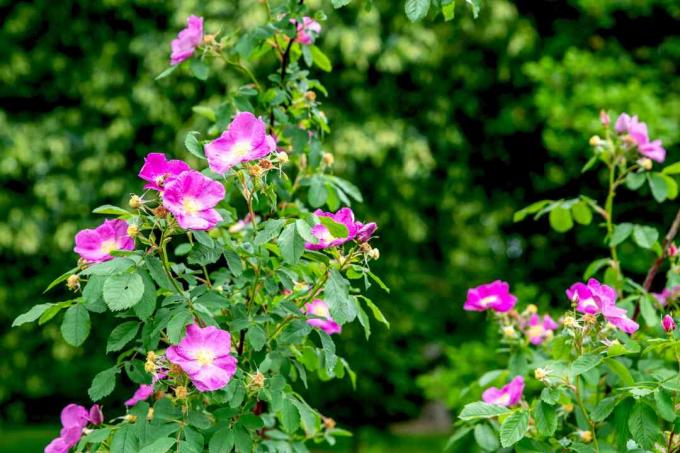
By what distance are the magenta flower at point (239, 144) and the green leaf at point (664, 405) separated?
59 cm

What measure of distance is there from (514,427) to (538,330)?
572 millimetres

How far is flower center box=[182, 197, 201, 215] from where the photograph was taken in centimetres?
101

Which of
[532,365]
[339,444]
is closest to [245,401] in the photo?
[532,365]

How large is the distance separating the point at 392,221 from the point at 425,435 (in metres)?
3.31

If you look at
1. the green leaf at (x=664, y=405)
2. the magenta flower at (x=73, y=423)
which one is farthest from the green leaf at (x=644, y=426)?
the magenta flower at (x=73, y=423)

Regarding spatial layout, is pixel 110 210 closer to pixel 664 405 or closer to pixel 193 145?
pixel 193 145

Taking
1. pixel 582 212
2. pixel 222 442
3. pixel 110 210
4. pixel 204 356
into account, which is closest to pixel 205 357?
pixel 204 356

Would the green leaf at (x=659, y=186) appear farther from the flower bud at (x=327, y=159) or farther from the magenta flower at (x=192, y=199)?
the magenta flower at (x=192, y=199)

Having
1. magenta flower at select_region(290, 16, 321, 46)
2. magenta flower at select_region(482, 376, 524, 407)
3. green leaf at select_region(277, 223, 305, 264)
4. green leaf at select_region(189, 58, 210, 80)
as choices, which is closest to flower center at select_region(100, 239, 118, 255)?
green leaf at select_region(277, 223, 305, 264)

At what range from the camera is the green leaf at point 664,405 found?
3.54 ft

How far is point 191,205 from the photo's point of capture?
40.0 inches

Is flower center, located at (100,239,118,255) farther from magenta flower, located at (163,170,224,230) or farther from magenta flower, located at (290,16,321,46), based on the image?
magenta flower, located at (290,16,321,46)

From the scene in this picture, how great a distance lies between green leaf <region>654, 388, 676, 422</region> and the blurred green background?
11.1 feet

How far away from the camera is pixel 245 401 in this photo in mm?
1224
